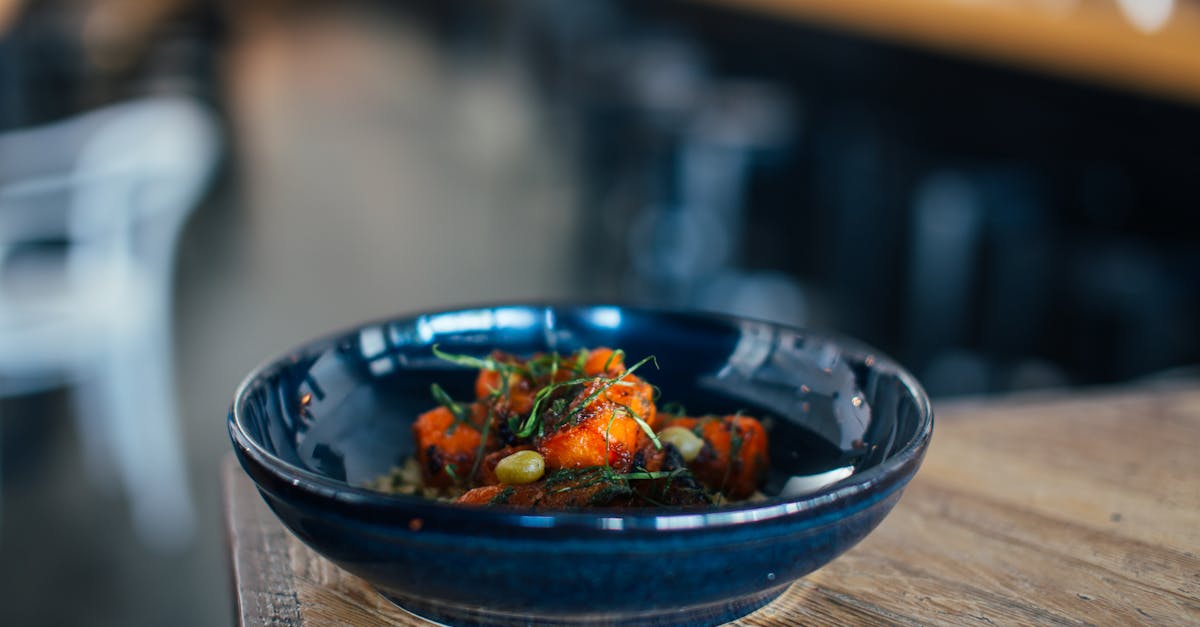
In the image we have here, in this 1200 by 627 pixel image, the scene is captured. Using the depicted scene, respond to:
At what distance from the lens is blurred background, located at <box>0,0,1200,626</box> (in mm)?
2473

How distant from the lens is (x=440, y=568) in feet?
1.71

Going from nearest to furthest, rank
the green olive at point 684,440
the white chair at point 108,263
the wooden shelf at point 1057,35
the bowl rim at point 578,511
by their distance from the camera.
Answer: the bowl rim at point 578,511 < the green olive at point 684,440 < the white chair at point 108,263 < the wooden shelf at point 1057,35

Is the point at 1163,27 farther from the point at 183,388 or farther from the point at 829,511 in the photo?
the point at 183,388

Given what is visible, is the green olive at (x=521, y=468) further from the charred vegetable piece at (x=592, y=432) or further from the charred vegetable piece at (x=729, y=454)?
the charred vegetable piece at (x=729, y=454)

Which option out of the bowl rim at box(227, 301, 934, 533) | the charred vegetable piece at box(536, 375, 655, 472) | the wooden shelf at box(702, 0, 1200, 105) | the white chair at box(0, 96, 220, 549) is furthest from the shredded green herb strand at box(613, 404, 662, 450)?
the wooden shelf at box(702, 0, 1200, 105)

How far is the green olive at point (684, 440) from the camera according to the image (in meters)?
0.72

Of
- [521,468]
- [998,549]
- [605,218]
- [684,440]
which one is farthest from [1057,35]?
[605,218]

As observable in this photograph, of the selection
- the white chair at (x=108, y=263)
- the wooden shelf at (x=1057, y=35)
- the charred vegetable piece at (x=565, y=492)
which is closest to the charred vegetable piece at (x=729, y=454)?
the charred vegetable piece at (x=565, y=492)

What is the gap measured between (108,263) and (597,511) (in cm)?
229

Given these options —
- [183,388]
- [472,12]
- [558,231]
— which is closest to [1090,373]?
[183,388]

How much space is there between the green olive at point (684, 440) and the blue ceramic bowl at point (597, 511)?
78mm

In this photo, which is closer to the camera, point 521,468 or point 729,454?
point 521,468

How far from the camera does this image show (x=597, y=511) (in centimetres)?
55

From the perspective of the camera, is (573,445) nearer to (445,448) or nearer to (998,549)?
(445,448)
